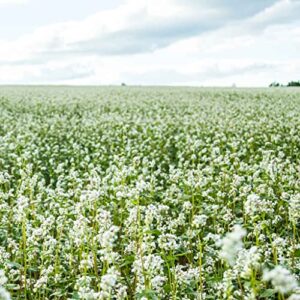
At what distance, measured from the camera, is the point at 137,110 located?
26188 millimetres

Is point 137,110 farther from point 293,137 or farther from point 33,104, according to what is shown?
point 293,137

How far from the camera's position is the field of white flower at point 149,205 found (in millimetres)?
5344

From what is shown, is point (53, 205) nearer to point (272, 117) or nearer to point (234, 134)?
point (234, 134)

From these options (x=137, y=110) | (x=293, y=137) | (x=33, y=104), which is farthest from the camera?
(x=33, y=104)

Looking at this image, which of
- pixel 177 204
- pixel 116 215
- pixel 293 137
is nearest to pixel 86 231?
pixel 116 215

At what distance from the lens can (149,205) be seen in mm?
5652

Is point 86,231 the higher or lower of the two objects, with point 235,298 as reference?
higher

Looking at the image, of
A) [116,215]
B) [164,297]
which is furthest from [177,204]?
[164,297]

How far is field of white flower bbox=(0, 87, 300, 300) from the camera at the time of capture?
5.34 m

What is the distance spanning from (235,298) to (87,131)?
1484 cm

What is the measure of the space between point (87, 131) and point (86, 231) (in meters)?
14.3

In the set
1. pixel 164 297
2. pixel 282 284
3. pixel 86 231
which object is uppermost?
pixel 282 284

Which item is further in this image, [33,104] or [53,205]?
[33,104]

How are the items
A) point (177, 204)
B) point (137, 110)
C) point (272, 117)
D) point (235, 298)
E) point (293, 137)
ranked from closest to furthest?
point (235, 298) < point (177, 204) < point (293, 137) < point (272, 117) < point (137, 110)
